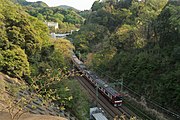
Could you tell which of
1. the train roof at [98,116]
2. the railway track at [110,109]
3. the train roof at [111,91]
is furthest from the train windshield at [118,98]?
the train roof at [98,116]

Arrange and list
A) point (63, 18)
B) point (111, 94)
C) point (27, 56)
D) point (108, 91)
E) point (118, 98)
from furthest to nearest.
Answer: point (63, 18) < point (108, 91) < point (111, 94) < point (118, 98) < point (27, 56)

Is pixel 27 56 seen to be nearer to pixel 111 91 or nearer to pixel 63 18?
pixel 111 91

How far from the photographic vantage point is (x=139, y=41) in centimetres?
2736

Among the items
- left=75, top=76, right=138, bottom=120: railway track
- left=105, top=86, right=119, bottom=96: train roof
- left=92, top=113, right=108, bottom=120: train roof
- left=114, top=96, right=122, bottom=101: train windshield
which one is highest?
left=105, top=86, right=119, bottom=96: train roof

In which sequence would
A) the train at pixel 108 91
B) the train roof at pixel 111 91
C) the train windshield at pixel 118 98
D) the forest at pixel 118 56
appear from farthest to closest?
the train roof at pixel 111 91 → the train at pixel 108 91 → the train windshield at pixel 118 98 → the forest at pixel 118 56

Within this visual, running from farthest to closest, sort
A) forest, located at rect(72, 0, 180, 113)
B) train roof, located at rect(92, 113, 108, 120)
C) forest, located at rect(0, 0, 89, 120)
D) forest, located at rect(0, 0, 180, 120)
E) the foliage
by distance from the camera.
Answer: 1. the foliage
2. forest, located at rect(72, 0, 180, 113)
3. train roof, located at rect(92, 113, 108, 120)
4. forest, located at rect(0, 0, 180, 120)
5. forest, located at rect(0, 0, 89, 120)

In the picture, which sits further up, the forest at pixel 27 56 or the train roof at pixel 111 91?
the forest at pixel 27 56

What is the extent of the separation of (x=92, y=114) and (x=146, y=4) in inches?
865

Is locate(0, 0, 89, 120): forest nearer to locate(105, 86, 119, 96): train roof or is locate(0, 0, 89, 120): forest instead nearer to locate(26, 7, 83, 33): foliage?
locate(105, 86, 119, 96): train roof

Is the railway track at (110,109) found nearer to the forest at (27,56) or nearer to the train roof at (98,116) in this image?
the train roof at (98,116)

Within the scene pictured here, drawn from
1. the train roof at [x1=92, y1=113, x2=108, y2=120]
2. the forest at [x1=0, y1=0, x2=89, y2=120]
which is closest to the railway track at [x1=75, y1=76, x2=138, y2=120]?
the train roof at [x1=92, y1=113, x2=108, y2=120]

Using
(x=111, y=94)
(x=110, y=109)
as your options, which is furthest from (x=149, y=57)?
(x=110, y=109)

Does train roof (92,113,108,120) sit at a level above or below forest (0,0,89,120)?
below

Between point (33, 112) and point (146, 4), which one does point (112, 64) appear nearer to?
point (146, 4)
